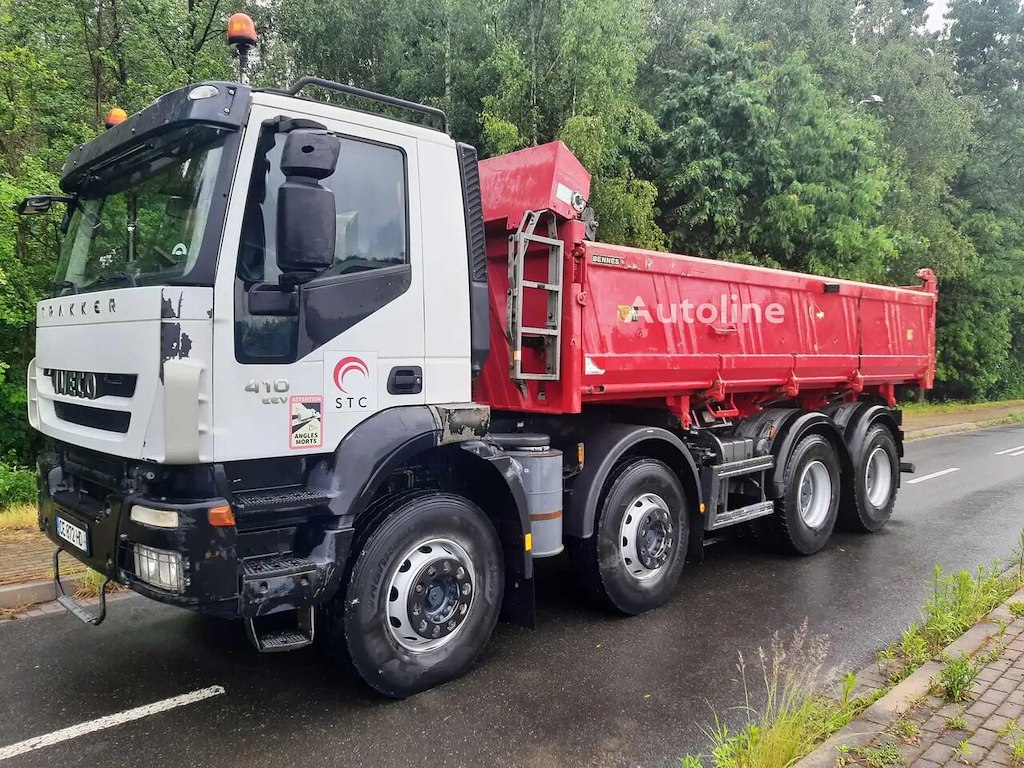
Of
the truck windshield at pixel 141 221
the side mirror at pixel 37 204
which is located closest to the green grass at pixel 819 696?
the truck windshield at pixel 141 221

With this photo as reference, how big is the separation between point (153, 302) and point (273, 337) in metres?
Result: 0.51

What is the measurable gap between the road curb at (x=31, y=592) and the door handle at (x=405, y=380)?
9.74ft

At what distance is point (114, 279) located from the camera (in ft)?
12.1

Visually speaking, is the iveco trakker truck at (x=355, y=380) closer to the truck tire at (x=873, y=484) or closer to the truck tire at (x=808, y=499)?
the truck tire at (x=808, y=499)

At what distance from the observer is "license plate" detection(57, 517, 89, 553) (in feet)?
12.2

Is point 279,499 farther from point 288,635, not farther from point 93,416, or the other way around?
point 93,416

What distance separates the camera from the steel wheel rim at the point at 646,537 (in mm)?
5152

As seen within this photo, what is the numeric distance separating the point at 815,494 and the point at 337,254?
5.33 m

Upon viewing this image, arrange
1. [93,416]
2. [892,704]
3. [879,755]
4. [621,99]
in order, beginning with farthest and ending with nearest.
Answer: [621,99] → [93,416] → [892,704] → [879,755]

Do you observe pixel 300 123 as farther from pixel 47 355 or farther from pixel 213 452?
pixel 47 355

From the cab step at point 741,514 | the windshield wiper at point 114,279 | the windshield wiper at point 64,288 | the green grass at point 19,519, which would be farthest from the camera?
the green grass at point 19,519

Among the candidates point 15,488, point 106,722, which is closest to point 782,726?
point 106,722

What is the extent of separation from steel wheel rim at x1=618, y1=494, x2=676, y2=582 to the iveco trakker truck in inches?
0.8

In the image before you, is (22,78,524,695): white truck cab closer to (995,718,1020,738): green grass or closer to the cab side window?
the cab side window
